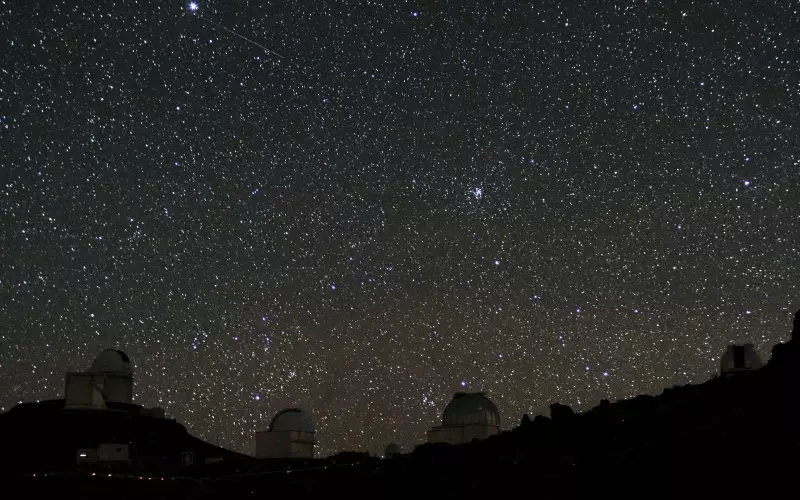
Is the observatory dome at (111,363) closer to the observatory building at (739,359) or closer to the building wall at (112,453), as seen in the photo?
the building wall at (112,453)

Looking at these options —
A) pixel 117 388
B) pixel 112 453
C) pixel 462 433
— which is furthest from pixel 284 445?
pixel 117 388

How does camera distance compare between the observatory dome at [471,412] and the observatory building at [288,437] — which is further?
the observatory building at [288,437]

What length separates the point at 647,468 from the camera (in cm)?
1688

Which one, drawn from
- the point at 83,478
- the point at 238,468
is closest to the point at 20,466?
the point at 83,478

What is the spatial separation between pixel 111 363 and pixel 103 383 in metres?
1.36

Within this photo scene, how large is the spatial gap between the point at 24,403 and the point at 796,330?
4336 cm

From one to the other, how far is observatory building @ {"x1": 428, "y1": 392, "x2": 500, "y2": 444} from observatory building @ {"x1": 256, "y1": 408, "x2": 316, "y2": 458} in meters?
6.82

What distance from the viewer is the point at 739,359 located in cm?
4050

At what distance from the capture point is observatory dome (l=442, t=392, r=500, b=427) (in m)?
39.6

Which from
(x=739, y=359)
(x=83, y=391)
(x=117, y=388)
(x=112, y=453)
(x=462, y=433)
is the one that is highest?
(x=117, y=388)

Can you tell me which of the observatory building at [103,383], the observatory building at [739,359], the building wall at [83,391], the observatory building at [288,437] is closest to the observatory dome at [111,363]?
the observatory building at [103,383]

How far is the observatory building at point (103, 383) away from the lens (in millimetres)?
47312

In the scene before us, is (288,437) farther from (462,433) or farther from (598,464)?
(598,464)

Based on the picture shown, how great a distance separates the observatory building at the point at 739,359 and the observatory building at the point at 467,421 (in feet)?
35.7
